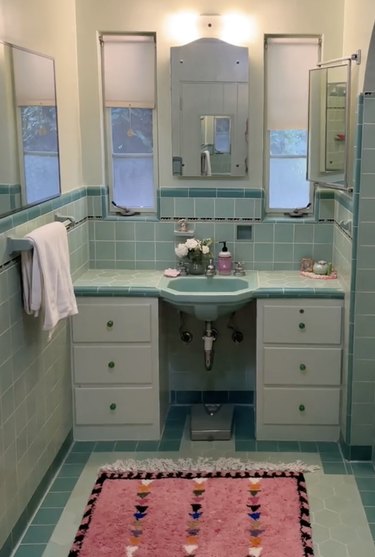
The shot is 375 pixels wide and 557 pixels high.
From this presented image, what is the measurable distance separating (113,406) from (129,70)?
189 centimetres

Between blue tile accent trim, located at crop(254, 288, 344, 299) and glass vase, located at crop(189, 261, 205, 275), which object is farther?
glass vase, located at crop(189, 261, 205, 275)

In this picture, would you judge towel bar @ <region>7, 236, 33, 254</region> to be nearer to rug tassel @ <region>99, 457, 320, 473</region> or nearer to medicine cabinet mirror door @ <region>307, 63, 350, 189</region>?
rug tassel @ <region>99, 457, 320, 473</region>

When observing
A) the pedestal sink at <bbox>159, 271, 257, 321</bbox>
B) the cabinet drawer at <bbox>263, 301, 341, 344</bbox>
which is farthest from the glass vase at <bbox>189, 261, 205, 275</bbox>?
the cabinet drawer at <bbox>263, 301, 341, 344</bbox>

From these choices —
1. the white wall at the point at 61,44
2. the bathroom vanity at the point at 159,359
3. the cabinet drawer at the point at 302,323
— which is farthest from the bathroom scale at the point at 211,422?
the white wall at the point at 61,44

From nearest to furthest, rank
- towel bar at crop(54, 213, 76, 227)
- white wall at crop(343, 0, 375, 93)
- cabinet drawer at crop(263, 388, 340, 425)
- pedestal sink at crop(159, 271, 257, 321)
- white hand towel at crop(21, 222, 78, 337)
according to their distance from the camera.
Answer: white hand towel at crop(21, 222, 78, 337) → white wall at crop(343, 0, 375, 93) → towel bar at crop(54, 213, 76, 227) → pedestal sink at crop(159, 271, 257, 321) → cabinet drawer at crop(263, 388, 340, 425)

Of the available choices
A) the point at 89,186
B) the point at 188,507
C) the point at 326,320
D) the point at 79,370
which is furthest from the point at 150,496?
the point at 89,186

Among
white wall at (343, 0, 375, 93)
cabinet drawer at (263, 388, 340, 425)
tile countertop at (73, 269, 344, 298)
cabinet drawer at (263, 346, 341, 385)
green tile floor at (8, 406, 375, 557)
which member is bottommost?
green tile floor at (8, 406, 375, 557)

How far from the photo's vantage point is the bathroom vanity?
367cm

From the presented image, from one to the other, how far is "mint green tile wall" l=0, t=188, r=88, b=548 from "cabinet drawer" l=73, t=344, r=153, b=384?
114 mm

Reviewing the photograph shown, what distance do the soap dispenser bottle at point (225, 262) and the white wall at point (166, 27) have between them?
0.59 meters

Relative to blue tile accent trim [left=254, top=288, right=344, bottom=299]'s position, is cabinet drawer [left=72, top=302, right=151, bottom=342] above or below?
below

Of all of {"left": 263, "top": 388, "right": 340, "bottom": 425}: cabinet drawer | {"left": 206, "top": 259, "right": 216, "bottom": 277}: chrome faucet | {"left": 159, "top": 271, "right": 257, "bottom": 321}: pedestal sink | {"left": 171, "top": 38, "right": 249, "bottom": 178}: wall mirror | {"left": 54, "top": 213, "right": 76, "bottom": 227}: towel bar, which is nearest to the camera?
{"left": 54, "top": 213, "right": 76, "bottom": 227}: towel bar

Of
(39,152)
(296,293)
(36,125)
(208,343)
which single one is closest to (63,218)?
(39,152)

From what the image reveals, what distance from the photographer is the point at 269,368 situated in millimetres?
3748
